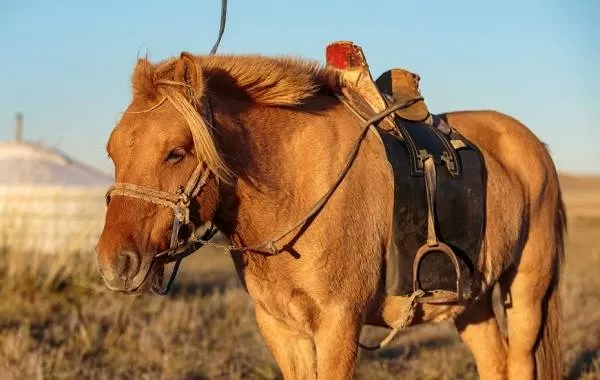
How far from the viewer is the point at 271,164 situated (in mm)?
4008

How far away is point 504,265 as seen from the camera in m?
5.11

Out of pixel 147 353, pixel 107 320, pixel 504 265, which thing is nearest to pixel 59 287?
pixel 107 320

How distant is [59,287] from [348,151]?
593cm

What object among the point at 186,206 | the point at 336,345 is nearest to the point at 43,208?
the point at 336,345

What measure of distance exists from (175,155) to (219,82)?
591mm

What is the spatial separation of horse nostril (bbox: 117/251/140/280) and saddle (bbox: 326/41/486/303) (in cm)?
150

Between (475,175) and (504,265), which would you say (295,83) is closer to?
(475,175)

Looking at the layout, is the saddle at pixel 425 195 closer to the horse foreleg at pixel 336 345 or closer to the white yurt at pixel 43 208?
the horse foreleg at pixel 336 345

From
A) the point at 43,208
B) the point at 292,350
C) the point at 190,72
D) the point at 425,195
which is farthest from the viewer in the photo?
the point at 43,208

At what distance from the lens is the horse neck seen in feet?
12.8

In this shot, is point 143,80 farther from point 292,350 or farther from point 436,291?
point 436,291

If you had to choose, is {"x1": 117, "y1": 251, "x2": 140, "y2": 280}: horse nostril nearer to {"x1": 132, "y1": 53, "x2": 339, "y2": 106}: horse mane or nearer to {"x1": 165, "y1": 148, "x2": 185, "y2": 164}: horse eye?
{"x1": 165, "y1": 148, "x2": 185, "y2": 164}: horse eye

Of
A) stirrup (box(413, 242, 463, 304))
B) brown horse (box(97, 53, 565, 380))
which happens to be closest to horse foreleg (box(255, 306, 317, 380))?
brown horse (box(97, 53, 565, 380))

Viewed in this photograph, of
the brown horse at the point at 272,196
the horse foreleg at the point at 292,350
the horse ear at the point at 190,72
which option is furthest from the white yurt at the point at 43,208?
the horse ear at the point at 190,72
